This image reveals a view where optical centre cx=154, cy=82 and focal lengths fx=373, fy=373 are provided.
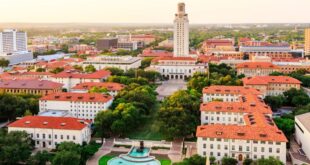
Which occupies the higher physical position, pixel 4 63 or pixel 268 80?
pixel 4 63

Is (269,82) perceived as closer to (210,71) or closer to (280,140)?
(210,71)

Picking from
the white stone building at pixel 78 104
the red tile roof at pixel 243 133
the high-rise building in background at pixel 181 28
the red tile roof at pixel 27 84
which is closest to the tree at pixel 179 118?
the red tile roof at pixel 243 133

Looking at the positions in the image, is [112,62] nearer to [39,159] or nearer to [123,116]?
[123,116]

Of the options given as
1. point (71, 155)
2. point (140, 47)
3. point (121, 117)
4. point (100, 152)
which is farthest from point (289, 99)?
point (140, 47)

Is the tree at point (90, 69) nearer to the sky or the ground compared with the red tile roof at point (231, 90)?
nearer to the sky

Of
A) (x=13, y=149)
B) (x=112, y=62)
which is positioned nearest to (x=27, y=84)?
(x=13, y=149)

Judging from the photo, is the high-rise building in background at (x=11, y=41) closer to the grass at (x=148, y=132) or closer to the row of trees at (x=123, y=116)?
the row of trees at (x=123, y=116)
